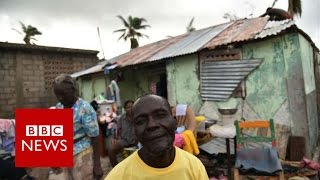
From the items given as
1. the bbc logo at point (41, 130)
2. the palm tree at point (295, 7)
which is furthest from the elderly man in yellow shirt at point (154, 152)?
the palm tree at point (295, 7)

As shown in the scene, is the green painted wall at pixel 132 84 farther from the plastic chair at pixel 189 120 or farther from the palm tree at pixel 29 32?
the palm tree at pixel 29 32

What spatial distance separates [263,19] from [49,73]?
28.1ft

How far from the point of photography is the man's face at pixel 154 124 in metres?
1.40

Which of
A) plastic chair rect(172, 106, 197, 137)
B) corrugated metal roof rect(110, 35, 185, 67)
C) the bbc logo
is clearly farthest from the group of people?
corrugated metal roof rect(110, 35, 185, 67)

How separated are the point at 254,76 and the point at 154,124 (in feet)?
18.9

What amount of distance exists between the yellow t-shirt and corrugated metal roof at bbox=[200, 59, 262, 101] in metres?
5.58

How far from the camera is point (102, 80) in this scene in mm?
11945

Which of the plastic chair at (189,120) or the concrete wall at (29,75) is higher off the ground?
the concrete wall at (29,75)

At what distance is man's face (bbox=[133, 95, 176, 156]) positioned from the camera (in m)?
1.40

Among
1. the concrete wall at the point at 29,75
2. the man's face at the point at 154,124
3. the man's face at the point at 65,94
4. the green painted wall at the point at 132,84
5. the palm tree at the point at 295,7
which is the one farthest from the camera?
the palm tree at the point at 295,7

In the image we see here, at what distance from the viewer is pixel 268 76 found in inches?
261

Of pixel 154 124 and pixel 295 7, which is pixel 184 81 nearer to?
pixel 154 124

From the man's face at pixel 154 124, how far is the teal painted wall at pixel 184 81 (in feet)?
21.5

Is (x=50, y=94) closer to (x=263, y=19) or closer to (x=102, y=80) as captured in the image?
(x=102, y=80)
